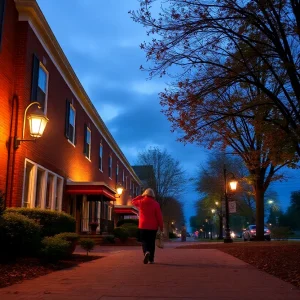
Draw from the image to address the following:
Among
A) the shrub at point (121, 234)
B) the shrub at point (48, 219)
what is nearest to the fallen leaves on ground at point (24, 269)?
the shrub at point (48, 219)

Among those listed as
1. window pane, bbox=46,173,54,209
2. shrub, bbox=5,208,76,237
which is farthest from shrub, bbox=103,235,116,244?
shrub, bbox=5,208,76,237

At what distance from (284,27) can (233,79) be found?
216 cm

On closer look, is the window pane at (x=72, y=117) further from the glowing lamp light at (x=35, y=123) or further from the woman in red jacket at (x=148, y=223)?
the woman in red jacket at (x=148, y=223)

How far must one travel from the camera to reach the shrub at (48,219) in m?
11.2

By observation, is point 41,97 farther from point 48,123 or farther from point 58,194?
point 58,194

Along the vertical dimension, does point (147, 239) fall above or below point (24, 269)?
above

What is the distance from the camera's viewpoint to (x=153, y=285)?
21.2 feet

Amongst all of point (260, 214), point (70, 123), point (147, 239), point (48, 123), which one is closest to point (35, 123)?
point (48, 123)

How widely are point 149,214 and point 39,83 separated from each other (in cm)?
846

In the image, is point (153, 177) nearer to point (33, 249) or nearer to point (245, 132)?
Result: point (245, 132)

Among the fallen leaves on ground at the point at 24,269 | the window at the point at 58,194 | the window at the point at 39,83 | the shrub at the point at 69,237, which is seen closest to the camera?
the fallen leaves on ground at the point at 24,269

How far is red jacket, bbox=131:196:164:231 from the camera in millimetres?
9398

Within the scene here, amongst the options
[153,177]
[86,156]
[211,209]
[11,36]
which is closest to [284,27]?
[11,36]

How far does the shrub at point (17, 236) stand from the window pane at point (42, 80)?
8008 millimetres
